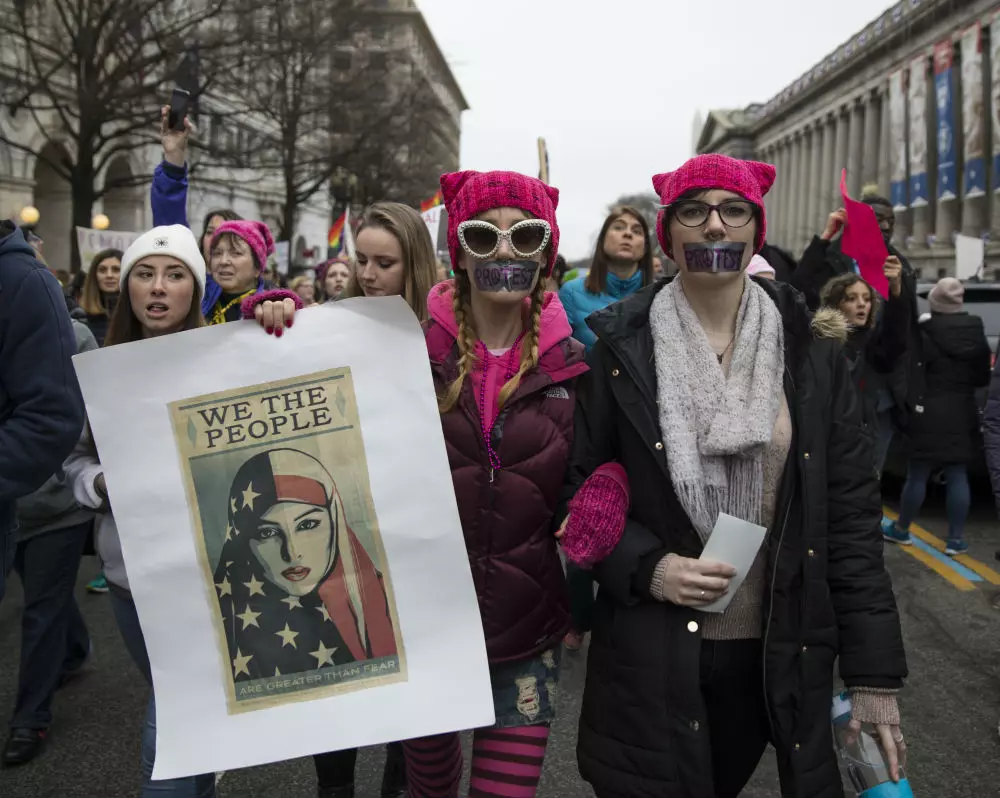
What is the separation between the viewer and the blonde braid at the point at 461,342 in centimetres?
232

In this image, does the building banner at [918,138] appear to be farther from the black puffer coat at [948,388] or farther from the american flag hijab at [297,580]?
the american flag hijab at [297,580]

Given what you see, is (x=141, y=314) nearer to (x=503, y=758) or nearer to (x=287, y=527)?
(x=287, y=527)

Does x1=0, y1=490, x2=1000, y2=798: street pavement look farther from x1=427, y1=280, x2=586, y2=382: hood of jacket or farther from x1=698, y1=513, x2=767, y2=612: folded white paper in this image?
x1=427, y1=280, x2=586, y2=382: hood of jacket

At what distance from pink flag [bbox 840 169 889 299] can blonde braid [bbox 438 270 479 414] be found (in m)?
1.81

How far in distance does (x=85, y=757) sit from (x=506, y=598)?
2327 millimetres

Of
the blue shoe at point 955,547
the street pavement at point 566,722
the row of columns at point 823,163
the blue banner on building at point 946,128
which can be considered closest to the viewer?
the street pavement at point 566,722

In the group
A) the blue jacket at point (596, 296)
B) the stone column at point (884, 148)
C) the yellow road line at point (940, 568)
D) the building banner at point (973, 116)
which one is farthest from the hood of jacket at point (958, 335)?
the stone column at point (884, 148)

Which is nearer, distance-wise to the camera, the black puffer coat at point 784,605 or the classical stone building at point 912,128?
the black puffer coat at point 784,605

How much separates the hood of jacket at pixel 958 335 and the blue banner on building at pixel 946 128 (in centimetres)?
3200

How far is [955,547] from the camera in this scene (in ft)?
22.6

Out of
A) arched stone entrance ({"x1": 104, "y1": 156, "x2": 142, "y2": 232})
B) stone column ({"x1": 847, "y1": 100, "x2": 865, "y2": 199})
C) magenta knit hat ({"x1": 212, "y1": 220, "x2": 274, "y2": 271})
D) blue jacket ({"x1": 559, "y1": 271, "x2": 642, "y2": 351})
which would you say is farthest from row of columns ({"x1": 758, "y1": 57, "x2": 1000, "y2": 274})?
magenta knit hat ({"x1": 212, "y1": 220, "x2": 274, "y2": 271})

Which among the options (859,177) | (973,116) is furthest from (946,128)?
(859,177)

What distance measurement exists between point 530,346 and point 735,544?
71cm

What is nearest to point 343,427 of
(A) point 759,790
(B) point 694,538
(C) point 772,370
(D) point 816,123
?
(B) point 694,538
